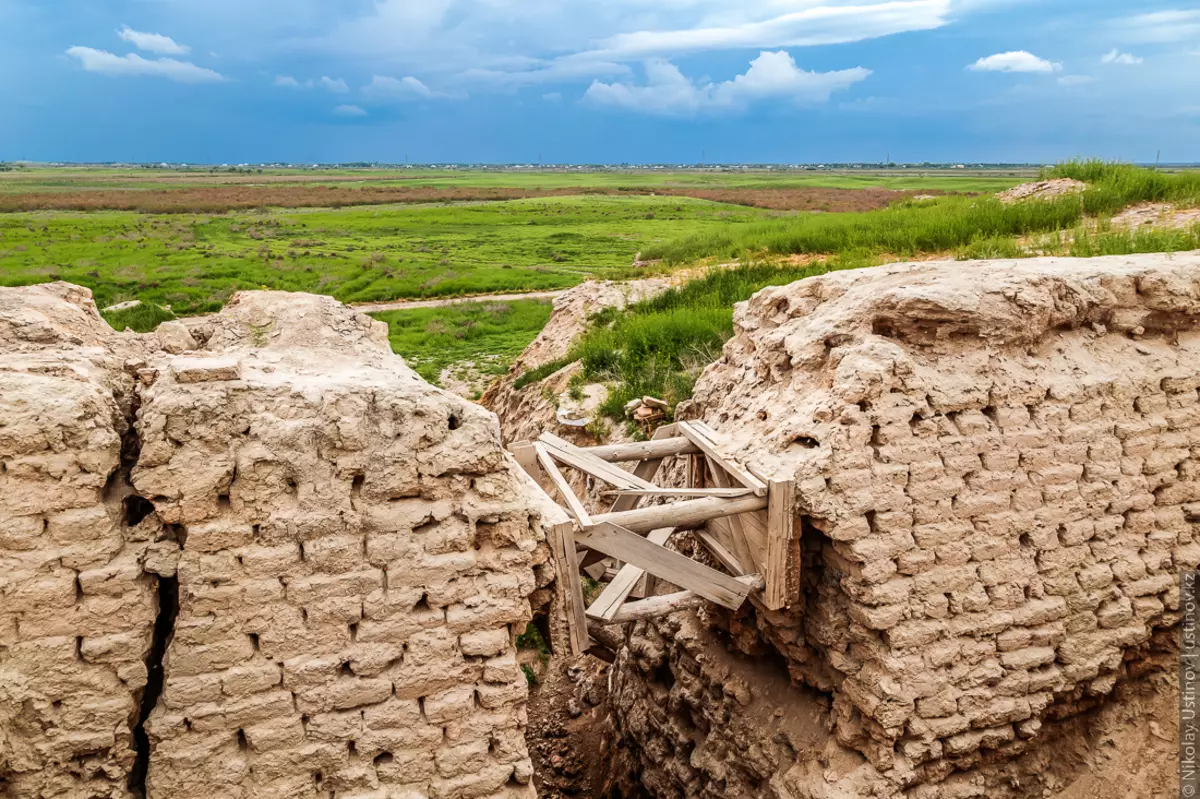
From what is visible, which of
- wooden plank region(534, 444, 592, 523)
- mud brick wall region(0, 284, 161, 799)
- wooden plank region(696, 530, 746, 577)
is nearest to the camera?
mud brick wall region(0, 284, 161, 799)

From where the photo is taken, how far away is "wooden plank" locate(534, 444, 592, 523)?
14.3 ft

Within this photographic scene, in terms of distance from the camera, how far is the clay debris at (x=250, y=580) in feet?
11.1

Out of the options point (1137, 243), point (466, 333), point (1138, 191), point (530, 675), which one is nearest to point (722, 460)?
point (530, 675)

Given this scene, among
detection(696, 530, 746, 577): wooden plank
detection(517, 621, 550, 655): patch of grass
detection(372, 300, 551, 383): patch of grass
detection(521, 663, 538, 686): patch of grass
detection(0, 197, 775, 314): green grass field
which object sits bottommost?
detection(521, 663, 538, 686): patch of grass

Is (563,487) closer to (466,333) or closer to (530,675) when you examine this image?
(530,675)

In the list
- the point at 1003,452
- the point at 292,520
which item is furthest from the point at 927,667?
the point at 292,520

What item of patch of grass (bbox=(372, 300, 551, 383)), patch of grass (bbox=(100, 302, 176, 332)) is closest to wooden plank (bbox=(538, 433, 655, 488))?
patch of grass (bbox=(372, 300, 551, 383))

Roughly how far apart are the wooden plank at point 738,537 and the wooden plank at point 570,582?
116 cm

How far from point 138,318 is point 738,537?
618 inches

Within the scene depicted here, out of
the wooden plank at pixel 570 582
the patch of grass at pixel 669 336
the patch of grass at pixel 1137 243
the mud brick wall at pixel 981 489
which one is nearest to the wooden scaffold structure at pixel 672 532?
the wooden plank at pixel 570 582

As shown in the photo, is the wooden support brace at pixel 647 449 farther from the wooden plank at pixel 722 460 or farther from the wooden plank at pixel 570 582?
the wooden plank at pixel 570 582

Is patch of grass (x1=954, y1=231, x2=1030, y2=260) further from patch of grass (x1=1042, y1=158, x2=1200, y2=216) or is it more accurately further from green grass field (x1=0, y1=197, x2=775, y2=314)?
green grass field (x1=0, y1=197, x2=775, y2=314)

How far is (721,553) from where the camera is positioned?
519 cm

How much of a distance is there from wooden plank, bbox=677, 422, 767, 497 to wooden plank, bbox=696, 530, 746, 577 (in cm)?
57
